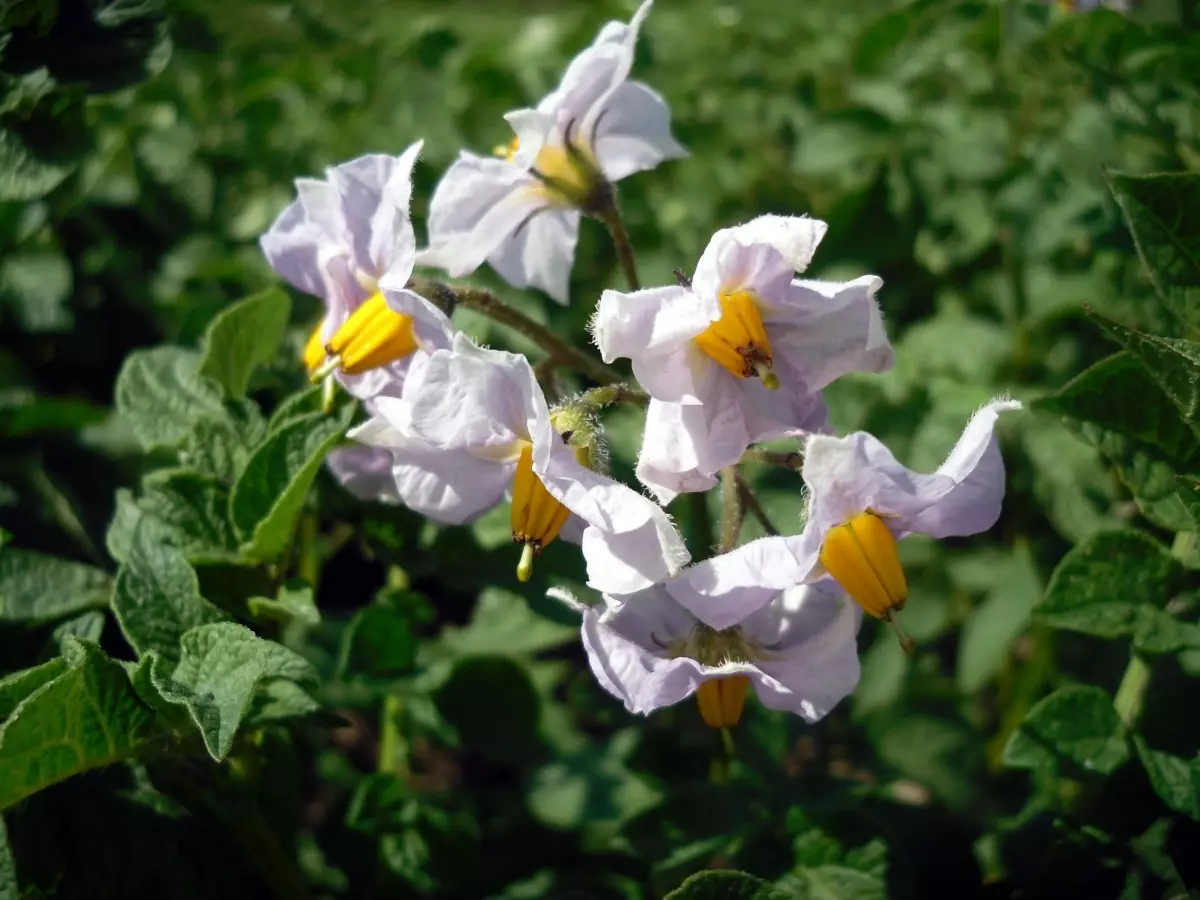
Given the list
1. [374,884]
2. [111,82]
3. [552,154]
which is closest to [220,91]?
[111,82]

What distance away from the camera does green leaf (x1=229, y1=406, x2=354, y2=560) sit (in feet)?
4.01

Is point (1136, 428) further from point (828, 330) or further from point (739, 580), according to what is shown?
point (739, 580)

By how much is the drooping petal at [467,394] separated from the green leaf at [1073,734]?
750 mm

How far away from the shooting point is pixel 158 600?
3.91 ft

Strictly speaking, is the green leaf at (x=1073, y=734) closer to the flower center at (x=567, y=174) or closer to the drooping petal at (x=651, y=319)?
the drooping petal at (x=651, y=319)

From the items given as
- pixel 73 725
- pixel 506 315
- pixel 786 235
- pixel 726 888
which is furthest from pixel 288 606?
pixel 786 235

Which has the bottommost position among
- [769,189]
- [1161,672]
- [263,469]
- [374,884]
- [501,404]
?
[374,884]

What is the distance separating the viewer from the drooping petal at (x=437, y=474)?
117 centimetres

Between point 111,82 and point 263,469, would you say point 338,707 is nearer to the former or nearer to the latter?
point 263,469

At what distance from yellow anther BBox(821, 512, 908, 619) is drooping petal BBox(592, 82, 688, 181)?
0.65 metres

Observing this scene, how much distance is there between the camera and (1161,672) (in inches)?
60.2

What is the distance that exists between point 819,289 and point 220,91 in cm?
224

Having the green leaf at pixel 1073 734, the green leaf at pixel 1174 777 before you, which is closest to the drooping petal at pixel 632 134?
the green leaf at pixel 1073 734

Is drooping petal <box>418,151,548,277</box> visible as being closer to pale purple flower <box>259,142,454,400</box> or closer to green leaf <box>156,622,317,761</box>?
pale purple flower <box>259,142,454,400</box>
